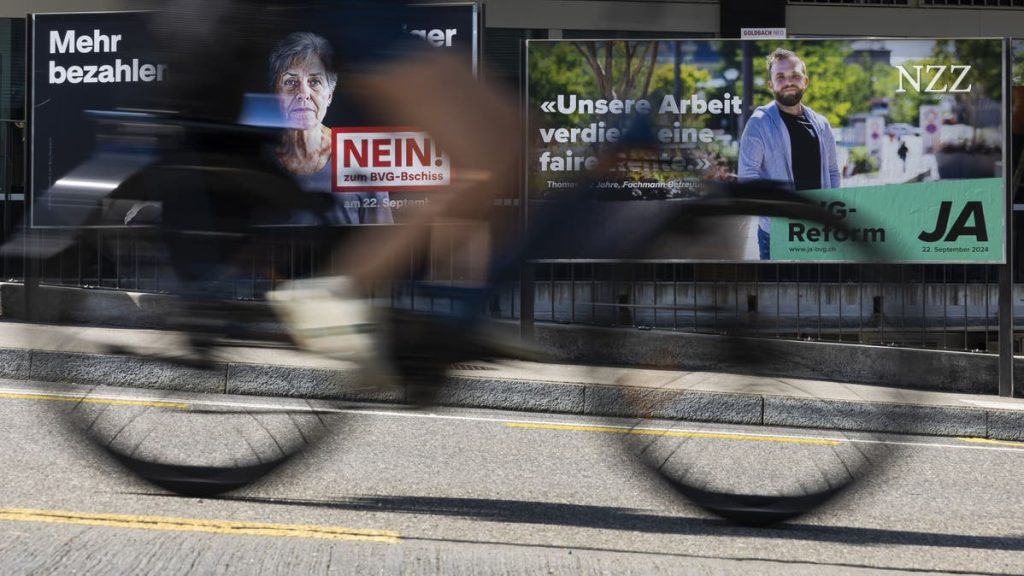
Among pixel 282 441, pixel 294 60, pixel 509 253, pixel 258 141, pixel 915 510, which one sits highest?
pixel 294 60

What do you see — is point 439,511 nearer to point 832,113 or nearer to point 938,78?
point 832,113

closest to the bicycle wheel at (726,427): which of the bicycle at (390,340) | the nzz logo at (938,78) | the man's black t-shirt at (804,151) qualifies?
the bicycle at (390,340)

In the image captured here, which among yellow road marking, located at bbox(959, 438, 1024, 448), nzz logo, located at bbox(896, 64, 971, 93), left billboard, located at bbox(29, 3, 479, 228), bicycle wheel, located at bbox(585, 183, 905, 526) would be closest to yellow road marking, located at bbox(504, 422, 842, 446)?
bicycle wheel, located at bbox(585, 183, 905, 526)

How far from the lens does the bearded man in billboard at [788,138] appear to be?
32.6 ft

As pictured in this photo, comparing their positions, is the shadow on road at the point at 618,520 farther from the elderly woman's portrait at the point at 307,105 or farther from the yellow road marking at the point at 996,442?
the yellow road marking at the point at 996,442

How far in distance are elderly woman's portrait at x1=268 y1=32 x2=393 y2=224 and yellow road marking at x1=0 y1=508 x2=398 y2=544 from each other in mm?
1002

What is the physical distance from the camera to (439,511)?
417cm

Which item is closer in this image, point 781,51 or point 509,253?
point 509,253

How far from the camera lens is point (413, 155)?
4691 mm

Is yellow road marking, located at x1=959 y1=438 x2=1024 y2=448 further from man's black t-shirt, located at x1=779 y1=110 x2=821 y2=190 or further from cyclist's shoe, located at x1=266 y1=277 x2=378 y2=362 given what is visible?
cyclist's shoe, located at x1=266 y1=277 x2=378 y2=362

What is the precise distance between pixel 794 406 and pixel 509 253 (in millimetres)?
1278

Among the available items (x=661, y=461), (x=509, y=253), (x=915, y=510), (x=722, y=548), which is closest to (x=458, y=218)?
(x=509, y=253)

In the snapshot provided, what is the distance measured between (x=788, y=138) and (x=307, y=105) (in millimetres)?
6431

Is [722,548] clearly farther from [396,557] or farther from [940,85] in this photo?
[940,85]
